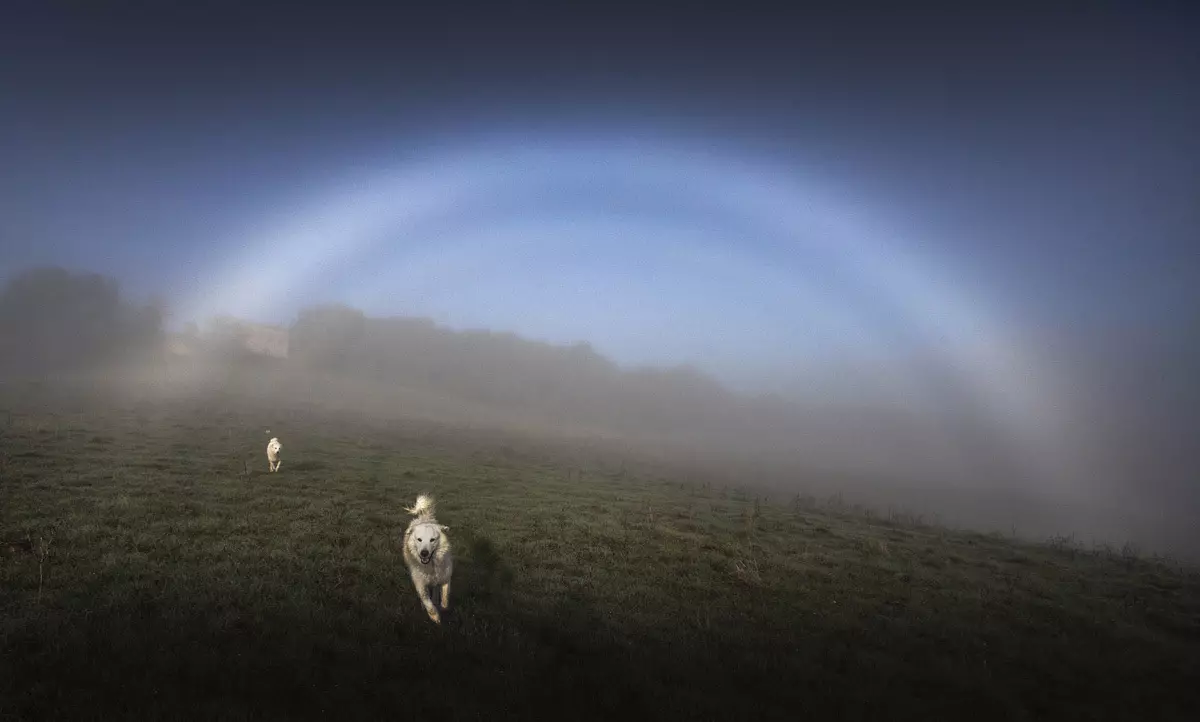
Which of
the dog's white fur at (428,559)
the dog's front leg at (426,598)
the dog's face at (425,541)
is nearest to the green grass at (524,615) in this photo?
the dog's front leg at (426,598)

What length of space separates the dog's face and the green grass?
1066 millimetres

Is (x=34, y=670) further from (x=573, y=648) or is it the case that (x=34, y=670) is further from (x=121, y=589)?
(x=573, y=648)

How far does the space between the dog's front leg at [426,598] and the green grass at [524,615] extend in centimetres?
23

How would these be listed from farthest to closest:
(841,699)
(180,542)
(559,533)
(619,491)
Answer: (619,491) < (559,533) < (180,542) < (841,699)

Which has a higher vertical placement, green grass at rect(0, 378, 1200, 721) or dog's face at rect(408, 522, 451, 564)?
dog's face at rect(408, 522, 451, 564)

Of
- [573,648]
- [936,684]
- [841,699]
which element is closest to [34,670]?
[573,648]

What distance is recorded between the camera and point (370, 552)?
13.8 meters

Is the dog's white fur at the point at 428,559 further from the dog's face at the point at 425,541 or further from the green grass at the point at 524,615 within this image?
the green grass at the point at 524,615

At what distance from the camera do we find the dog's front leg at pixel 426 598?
9862 mm

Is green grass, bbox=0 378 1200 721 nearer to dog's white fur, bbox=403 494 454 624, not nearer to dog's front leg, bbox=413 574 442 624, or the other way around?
dog's front leg, bbox=413 574 442 624

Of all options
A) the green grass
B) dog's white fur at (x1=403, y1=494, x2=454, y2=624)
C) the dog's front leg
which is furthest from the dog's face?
the green grass

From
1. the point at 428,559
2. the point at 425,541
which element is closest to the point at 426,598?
the point at 428,559

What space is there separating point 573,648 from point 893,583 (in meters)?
12.2

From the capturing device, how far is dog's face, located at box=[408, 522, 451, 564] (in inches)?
420
